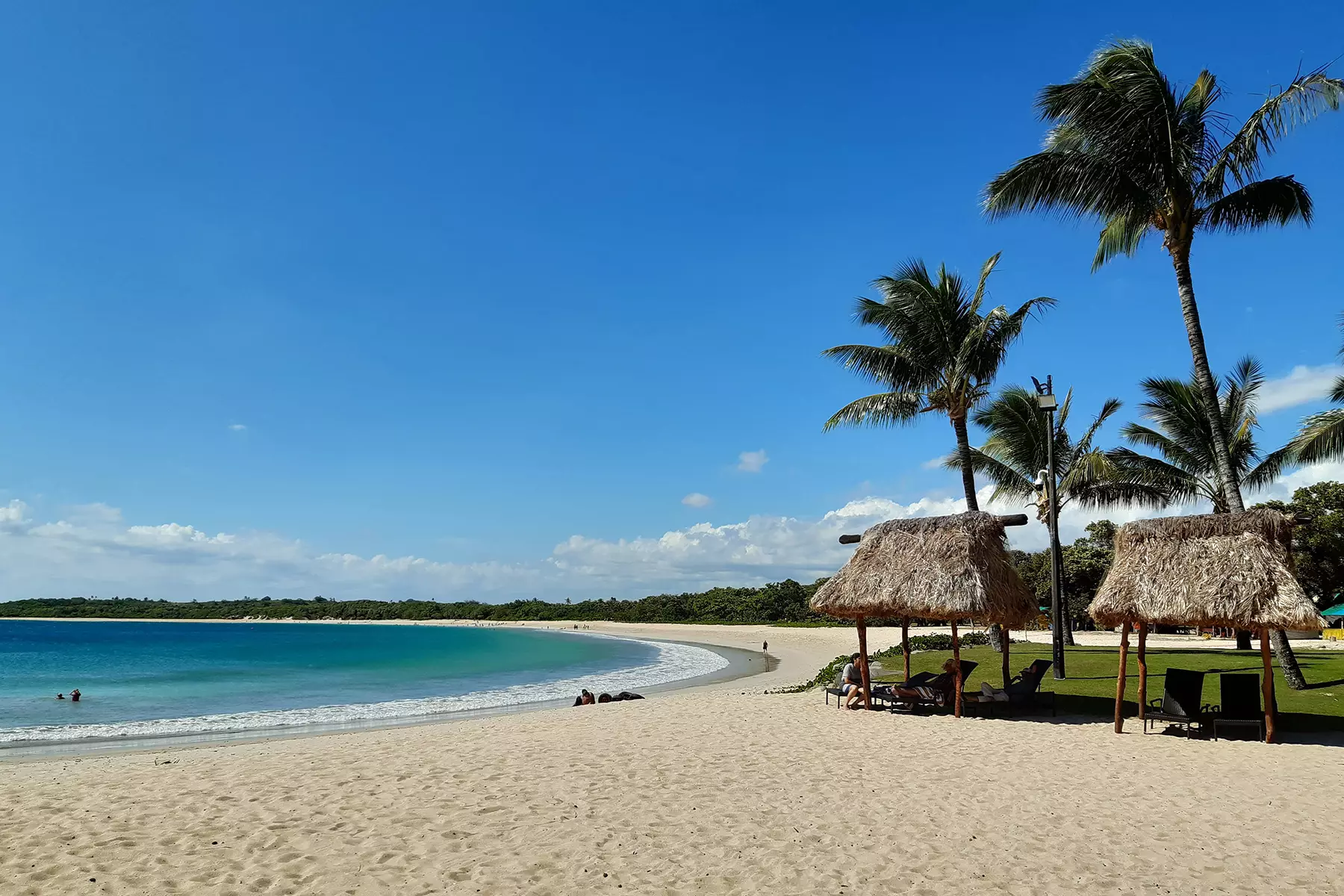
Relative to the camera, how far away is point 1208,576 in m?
9.31

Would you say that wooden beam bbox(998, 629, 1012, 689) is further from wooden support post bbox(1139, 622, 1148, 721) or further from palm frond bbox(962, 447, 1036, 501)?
palm frond bbox(962, 447, 1036, 501)

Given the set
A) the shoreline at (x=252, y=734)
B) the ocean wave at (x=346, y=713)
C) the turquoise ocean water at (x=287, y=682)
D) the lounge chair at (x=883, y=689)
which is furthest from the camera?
the turquoise ocean water at (x=287, y=682)

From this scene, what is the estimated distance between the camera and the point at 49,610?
153750 millimetres

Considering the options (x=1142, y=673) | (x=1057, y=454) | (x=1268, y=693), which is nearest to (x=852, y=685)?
(x=1142, y=673)

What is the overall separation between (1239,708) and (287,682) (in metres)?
28.6

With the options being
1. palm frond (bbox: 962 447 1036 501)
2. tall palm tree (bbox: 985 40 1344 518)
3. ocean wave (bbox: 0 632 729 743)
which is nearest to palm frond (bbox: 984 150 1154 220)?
tall palm tree (bbox: 985 40 1344 518)

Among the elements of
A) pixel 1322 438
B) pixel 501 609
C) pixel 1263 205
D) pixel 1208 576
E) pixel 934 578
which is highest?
pixel 1263 205

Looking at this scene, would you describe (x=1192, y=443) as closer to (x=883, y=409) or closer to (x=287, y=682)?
(x=883, y=409)

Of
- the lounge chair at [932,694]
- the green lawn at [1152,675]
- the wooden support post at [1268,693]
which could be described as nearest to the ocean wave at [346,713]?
the green lawn at [1152,675]

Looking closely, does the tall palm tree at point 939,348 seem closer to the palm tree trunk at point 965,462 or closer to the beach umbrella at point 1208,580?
the palm tree trunk at point 965,462

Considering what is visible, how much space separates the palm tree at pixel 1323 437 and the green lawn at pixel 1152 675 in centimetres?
420

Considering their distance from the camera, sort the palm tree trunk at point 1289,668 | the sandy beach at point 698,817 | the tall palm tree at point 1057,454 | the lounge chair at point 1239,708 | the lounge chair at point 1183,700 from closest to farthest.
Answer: the sandy beach at point 698,817 < the lounge chair at point 1239,708 < the lounge chair at point 1183,700 < the palm tree trunk at point 1289,668 < the tall palm tree at point 1057,454

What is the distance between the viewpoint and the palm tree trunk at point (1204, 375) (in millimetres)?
12211

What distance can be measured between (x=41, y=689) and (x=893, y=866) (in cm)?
3062
